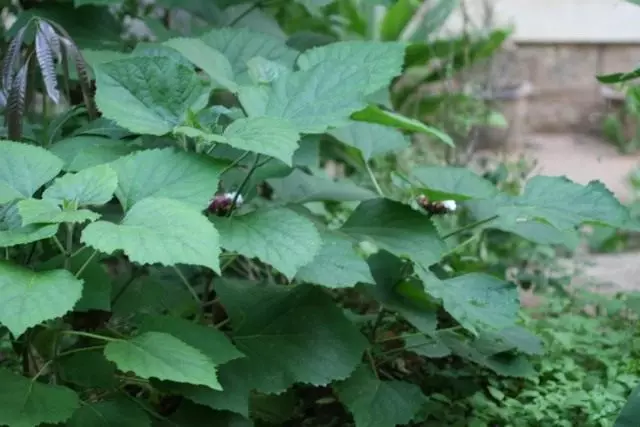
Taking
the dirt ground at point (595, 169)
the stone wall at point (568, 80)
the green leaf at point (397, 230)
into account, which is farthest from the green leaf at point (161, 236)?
the stone wall at point (568, 80)

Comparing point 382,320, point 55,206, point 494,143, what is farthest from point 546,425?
point 494,143

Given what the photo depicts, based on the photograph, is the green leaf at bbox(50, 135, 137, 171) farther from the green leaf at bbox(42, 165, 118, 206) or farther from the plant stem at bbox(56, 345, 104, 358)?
the plant stem at bbox(56, 345, 104, 358)

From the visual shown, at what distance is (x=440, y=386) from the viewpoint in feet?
5.95

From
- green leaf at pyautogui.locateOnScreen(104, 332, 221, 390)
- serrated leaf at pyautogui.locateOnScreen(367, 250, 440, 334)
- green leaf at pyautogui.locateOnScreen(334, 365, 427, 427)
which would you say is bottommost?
Answer: green leaf at pyautogui.locateOnScreen(334, 365, 427, 427)

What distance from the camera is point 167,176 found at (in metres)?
1.24

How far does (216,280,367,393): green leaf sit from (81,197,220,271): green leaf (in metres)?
0.38

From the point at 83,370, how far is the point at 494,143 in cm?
423

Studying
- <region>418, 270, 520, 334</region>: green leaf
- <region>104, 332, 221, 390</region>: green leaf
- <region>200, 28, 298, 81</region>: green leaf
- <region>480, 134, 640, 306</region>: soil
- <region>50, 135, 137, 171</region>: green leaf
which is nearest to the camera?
<region>104, 332, 221, 390</region>: green leaf

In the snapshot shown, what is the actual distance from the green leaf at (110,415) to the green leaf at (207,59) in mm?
553

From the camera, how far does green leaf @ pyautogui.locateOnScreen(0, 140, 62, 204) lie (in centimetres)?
119

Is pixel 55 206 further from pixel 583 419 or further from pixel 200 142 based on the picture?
pixel 583 419

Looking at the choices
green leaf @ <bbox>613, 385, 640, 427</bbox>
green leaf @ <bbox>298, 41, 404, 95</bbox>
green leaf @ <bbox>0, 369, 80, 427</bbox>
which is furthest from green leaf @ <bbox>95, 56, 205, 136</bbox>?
green leaf @ <bbox>613, 385, 640, 427</bbox>

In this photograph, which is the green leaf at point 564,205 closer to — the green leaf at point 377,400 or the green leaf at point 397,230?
the green leaf at point 397,230

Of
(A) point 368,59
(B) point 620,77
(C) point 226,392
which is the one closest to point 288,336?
(C) point 226,392
